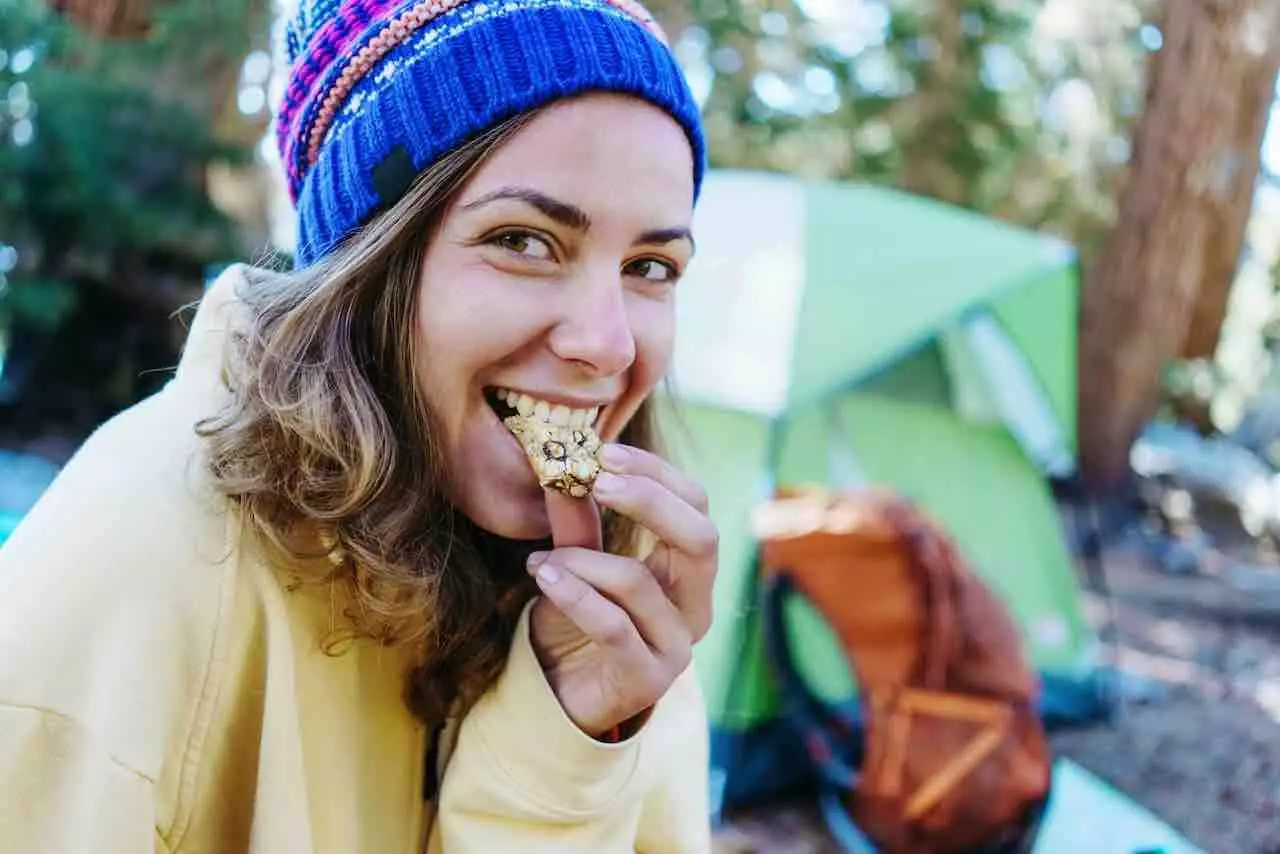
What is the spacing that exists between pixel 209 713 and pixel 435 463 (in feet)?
1.24

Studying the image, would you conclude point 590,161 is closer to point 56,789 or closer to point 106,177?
point 56,789

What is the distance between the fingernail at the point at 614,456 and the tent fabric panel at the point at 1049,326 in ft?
10.2

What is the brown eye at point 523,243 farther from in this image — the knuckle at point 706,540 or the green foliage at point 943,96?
the green foliage at point 943,96

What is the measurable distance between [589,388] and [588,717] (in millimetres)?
393

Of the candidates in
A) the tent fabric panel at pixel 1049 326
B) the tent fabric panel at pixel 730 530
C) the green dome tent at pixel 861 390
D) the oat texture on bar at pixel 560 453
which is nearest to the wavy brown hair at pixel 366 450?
the oat texture on bar at pixel 560 453

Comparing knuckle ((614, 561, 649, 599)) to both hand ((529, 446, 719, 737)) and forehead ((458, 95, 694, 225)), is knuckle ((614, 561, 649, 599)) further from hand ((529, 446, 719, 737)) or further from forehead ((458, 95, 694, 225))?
forehead ((458, 95, 694, 225))

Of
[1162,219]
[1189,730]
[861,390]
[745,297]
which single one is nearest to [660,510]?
[745,297]

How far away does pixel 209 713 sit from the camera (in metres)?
1.02

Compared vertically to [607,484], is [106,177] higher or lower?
lower

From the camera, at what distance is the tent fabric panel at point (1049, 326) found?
13.3ft

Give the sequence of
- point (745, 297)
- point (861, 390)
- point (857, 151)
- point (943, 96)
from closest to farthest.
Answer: point (745, 297), point (861, 390), point (943, 96), point (857, 151)

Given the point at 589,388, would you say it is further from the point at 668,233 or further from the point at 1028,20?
the point at 1028,20

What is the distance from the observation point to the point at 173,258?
553cm

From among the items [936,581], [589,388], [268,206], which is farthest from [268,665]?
[268,206]
